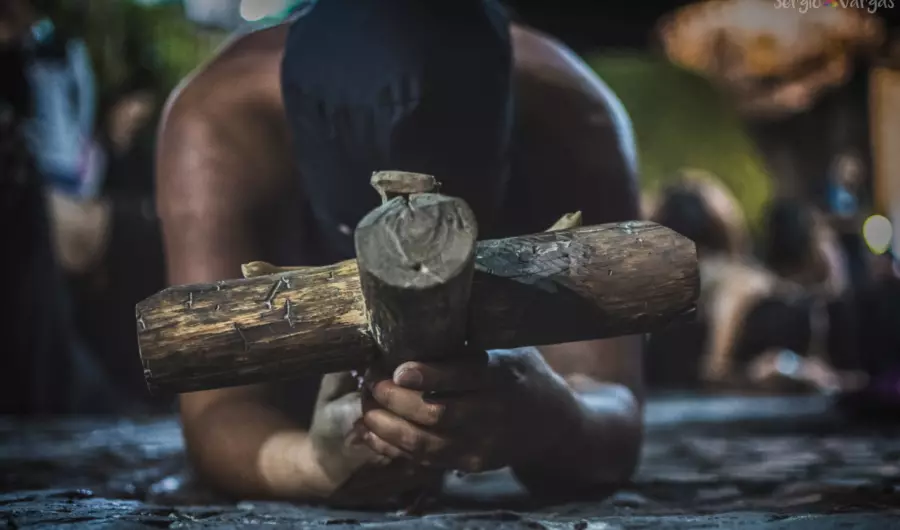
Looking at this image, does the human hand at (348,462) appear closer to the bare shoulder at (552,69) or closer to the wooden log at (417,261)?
the wooden log at (417,261)

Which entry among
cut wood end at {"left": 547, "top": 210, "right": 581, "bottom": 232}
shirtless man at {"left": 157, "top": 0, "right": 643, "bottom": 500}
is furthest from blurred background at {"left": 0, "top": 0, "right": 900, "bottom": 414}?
cut wood end at {"left": 547, "top": 210, "right": 581, "bottom": 232}

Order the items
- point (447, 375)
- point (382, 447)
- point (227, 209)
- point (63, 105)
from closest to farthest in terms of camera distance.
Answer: point (447, 375)
point (382, 447)
point (227, 209)
point (63, 105)

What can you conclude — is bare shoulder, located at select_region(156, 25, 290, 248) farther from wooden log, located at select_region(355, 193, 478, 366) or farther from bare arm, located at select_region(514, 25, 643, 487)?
wooden log, located at select_region(355, 193, 478, 366)

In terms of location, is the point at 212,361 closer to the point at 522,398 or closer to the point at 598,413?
the point at 522,398

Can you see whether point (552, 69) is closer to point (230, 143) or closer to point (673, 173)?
point (230, 143)

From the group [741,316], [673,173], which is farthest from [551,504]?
[673,173]

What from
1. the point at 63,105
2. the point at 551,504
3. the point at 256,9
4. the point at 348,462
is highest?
the point at 256,9

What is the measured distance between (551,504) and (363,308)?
0.55 meters

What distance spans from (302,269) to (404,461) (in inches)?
11.8

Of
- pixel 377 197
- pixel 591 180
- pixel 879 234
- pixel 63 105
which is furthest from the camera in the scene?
pixel 879 234

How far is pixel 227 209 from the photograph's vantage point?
5.56ft

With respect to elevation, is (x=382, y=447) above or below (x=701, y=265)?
above

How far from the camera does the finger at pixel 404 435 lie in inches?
47.1

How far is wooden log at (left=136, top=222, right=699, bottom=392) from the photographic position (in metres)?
1.16
